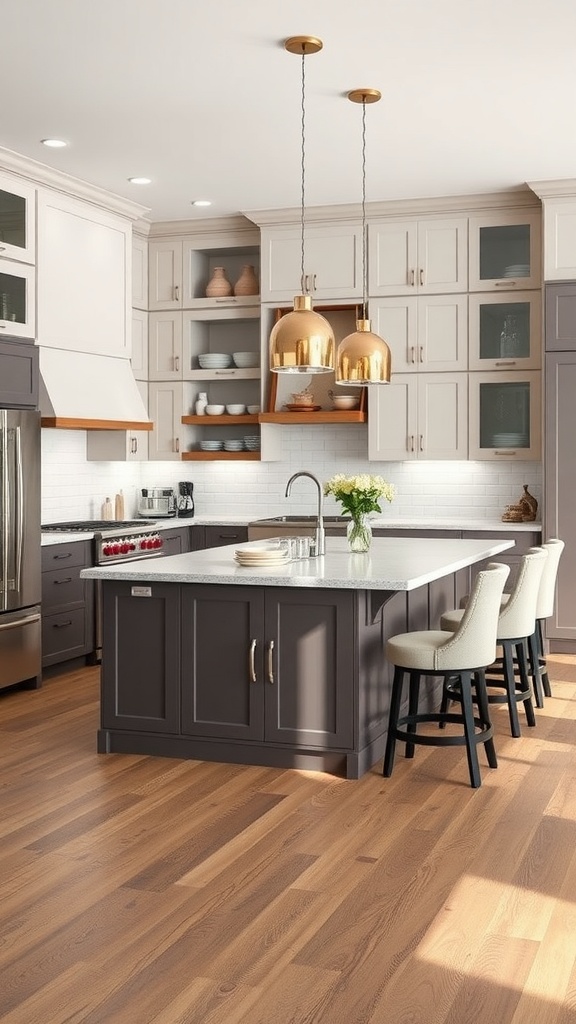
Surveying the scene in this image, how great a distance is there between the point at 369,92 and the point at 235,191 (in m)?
2.27

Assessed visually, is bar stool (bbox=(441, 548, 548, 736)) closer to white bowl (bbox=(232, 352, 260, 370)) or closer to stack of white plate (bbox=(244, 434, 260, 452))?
stack of white plate (bbox=(244, 434, 260, 452))

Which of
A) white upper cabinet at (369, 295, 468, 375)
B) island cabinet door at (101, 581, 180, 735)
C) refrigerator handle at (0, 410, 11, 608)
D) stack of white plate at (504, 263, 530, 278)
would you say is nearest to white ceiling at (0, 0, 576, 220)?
stack of white plate at (504, 263, 530, 278)

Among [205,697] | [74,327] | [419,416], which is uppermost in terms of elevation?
[74,327]

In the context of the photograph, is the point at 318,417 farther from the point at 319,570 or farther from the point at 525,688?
the point at 319,570

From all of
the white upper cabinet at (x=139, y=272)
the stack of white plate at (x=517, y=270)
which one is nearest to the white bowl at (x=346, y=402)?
the stack of white plate at (x=517, y=270)

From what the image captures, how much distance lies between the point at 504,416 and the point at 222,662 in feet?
12.2

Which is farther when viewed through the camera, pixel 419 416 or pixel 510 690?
pixel 419 416

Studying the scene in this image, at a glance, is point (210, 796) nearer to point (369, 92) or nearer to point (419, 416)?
point (369, 92)

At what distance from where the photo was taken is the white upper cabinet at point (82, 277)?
699 centimetres

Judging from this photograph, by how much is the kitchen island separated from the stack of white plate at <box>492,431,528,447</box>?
288 cm

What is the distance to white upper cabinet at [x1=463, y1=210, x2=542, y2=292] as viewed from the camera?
7730 mm

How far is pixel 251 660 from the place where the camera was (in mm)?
4738

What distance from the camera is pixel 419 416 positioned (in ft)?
26.3

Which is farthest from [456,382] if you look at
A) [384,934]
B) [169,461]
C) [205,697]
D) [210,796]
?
[384,934]
